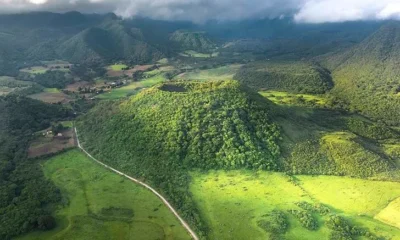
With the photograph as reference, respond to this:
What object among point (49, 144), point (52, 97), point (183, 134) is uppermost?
point (183, 134)

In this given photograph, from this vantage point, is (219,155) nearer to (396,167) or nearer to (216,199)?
(216,199)

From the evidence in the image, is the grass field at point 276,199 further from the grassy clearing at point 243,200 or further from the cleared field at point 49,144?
the cleared field at point 49,144

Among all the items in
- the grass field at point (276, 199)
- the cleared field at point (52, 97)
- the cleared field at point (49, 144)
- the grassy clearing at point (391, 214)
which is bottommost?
the grassy clearing at point (391, 214)

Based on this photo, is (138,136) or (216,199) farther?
(138,136)

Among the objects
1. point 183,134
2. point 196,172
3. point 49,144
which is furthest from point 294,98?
point 49,144

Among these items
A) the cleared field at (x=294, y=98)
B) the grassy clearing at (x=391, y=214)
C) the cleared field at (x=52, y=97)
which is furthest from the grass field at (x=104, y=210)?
the cleared field at (x=294, y=98)

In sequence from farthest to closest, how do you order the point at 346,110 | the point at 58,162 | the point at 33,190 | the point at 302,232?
the point at 346,110 → the point at 58,162 → the point at 33,190 → the point at 302,232

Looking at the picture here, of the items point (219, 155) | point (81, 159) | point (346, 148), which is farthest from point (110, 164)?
point (346, 148)

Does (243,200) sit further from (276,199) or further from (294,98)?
(294,98)
